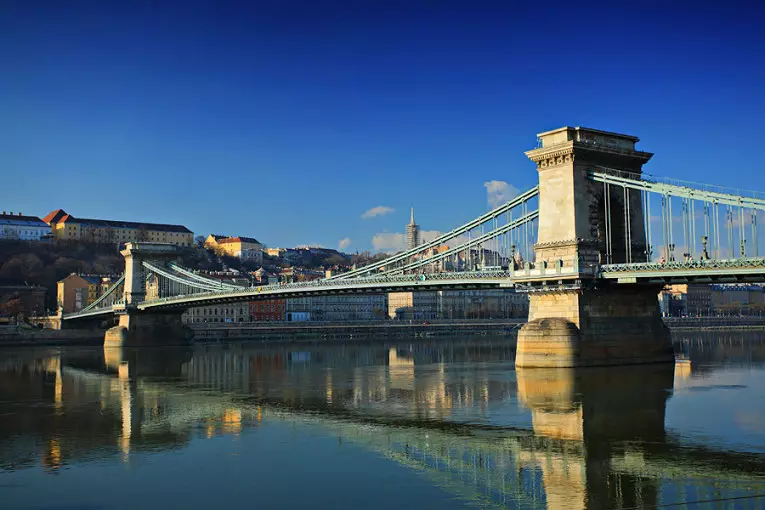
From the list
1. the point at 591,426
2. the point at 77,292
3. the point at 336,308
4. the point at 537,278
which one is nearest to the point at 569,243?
the point at 537,278

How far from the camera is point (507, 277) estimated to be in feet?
126

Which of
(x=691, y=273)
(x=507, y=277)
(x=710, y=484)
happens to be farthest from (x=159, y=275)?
→ (x=710, y=484)

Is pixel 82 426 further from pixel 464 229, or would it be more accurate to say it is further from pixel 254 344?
pixel 254 344

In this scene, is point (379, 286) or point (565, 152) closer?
point (565, 152)

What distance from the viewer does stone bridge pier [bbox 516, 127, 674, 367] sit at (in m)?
34.8

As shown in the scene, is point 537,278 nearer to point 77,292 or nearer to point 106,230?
point 77,292

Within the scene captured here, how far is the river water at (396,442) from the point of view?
14.3m

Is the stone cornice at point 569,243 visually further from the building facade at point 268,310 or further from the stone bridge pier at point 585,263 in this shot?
the building facade at point 268,310

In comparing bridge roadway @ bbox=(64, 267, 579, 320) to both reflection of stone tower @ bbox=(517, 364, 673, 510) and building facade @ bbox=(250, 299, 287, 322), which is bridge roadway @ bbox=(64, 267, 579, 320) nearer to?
reflection of stone tower @ bbox=(517, 364, 673, 510)

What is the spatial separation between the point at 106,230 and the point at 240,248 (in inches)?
1176

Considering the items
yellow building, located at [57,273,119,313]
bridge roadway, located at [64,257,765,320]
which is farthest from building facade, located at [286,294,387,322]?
bridge roadway, located at [64,257,765,320]

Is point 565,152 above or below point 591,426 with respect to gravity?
above

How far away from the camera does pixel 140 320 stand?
7550 centimetres

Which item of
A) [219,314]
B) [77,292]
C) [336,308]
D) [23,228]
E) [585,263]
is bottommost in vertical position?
[219,314]
